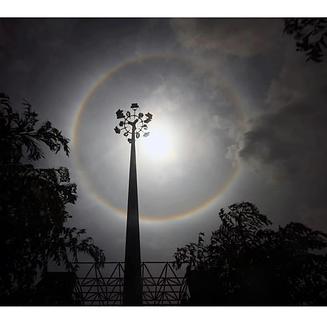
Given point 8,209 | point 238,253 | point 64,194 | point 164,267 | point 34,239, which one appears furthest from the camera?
point 164,267

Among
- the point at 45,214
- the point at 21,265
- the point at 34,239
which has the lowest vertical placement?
the point at 21,265

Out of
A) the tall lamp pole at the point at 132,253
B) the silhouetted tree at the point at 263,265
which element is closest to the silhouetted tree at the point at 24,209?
the tall lamp pole at the point at 132,253

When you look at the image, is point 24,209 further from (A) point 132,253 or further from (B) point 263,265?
(B) point 263,265

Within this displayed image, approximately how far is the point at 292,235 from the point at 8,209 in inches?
308

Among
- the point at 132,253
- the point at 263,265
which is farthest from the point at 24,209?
the point at 263,265

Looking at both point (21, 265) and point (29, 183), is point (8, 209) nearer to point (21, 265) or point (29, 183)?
point (29, 183)

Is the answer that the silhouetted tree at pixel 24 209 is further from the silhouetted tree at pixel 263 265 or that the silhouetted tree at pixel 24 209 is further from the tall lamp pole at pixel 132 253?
the silhouetted tree at pixel 263 265

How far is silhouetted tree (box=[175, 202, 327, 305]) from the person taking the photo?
7.32 metres

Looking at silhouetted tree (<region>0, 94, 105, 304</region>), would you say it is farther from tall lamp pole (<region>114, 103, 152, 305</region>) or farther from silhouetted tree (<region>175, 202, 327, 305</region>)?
silhouetted tree (<region>175, 202, 327, 305</region>)

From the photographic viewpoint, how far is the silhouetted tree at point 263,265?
732 centimetres

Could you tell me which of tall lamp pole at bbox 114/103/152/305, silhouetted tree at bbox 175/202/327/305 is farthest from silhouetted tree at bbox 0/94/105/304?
silhouetted tree at bbox 175/202/327/305

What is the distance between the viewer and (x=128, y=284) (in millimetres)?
6523

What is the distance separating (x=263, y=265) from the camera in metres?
7.83

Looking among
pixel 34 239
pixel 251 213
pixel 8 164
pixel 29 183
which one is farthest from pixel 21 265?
pixel 251 213
